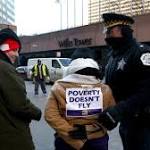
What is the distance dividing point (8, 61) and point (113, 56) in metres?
0.93

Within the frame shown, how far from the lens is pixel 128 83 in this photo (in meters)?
4.20

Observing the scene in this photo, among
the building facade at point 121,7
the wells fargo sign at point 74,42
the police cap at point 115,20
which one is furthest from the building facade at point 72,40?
the police cap at point 115,20

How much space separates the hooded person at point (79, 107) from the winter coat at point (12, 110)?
202 mm

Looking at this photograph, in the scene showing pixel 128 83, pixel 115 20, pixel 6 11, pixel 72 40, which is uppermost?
pixel 6 11

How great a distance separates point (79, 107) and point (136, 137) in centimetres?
53

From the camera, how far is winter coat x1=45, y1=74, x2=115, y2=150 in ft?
13.4

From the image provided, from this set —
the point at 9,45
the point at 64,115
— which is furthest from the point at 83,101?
the point at 9,45

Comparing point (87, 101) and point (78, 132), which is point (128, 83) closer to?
point (87, 101)

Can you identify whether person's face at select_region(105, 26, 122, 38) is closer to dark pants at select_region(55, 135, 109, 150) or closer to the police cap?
the police cap

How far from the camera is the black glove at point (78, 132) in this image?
4.06m

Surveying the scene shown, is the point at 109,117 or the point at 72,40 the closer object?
the point at 109,117

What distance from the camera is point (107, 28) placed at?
4.42 metres

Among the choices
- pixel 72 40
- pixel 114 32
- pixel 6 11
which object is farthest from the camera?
pixel 6 11

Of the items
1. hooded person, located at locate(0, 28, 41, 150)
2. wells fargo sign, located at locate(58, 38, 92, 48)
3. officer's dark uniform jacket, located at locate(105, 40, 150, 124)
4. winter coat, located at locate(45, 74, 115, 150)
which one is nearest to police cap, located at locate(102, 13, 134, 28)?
officer's dark uniform jacket, located at locate(105, 40, 150, 124)
